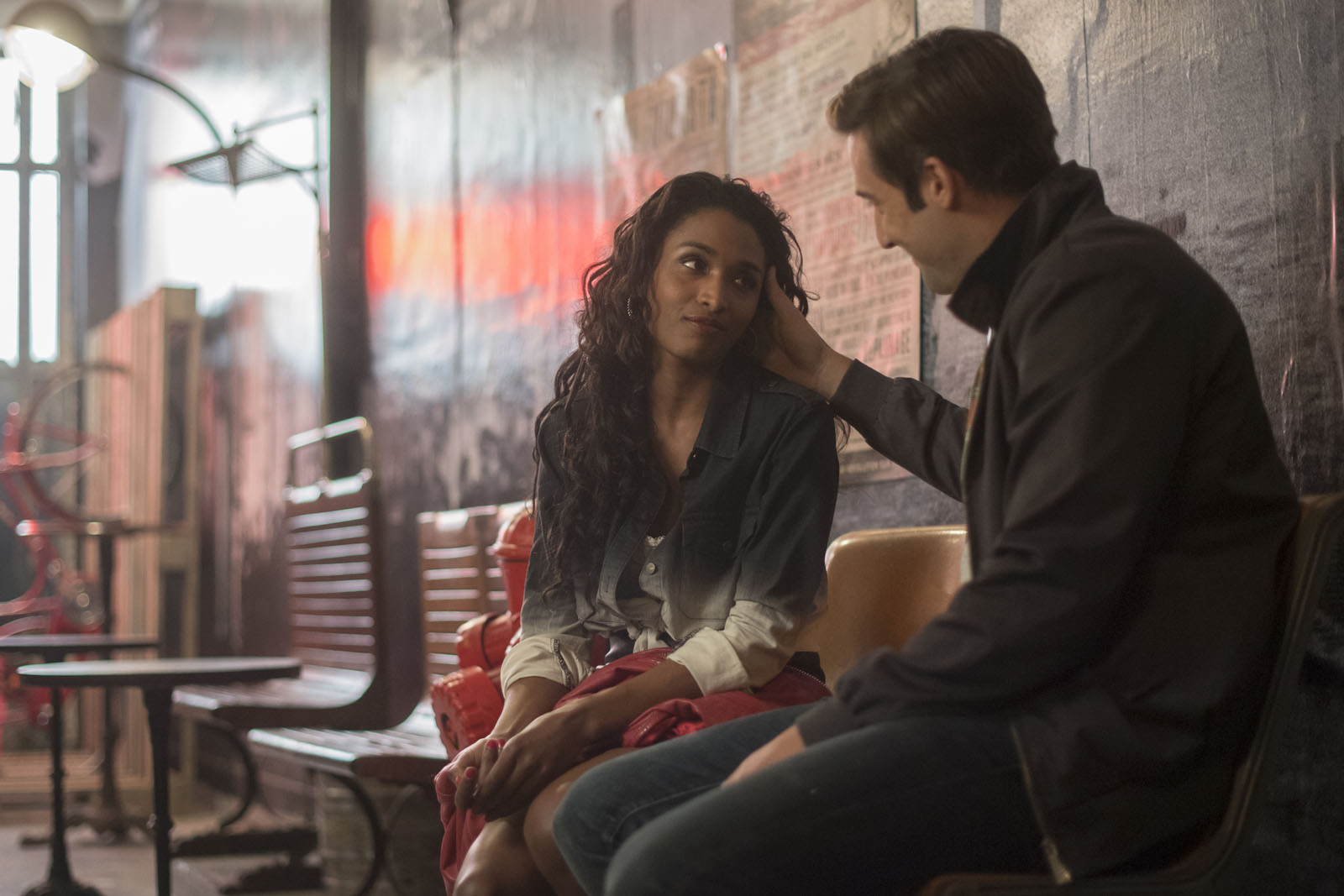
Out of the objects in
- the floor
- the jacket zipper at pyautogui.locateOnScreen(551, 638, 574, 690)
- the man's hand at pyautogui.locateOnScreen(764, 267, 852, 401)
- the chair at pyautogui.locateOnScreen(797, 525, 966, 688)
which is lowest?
the floor

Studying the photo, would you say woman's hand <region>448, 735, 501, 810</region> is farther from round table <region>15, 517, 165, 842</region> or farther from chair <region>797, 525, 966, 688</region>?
round table <region>15, 517, 165, 842</region>

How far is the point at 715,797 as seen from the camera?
1281 mm

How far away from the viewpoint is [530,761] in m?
1.74

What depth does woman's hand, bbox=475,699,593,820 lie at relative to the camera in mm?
1732

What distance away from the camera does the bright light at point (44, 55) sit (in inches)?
251

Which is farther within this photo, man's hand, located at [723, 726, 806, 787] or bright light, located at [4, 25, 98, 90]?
bright light, located at [4, 25, 98, 90]

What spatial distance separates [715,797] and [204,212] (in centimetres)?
728

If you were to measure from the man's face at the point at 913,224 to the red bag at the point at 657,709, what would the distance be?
632 mm

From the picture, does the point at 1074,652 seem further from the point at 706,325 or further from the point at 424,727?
the point at 424,727

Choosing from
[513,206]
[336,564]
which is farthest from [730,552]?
[336,564]

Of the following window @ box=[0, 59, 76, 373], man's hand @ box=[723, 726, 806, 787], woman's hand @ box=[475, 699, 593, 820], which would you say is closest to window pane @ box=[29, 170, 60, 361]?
window @ box=[0, 59, 76, 373]

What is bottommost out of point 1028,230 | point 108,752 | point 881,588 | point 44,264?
point 108,752

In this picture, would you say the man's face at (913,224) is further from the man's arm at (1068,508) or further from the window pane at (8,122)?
the window pane at (8,122)

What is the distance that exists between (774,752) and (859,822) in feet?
0.54
